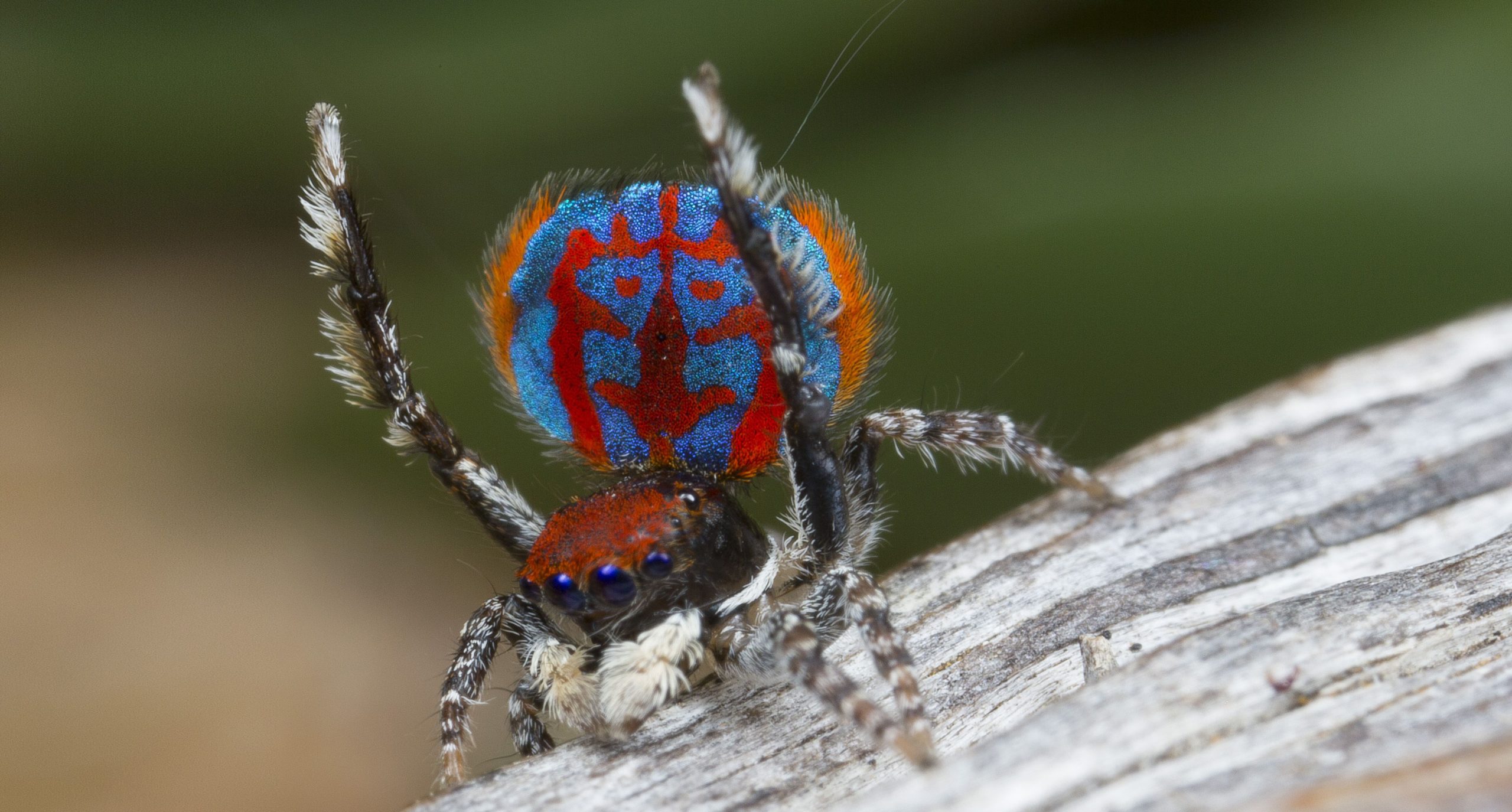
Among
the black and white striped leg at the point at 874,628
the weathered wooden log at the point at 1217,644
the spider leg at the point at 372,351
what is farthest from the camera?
the spider leg at the point at 372,351

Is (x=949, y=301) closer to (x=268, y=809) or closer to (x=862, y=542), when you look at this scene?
(x=862, y=542)

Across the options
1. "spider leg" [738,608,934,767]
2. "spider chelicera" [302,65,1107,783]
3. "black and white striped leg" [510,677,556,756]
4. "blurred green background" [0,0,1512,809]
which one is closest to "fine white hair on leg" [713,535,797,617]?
"spider chelicera" [302,65,1107,783]

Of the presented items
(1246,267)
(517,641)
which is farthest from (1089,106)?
(517,641)

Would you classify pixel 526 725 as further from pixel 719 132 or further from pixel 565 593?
pixel 719 132

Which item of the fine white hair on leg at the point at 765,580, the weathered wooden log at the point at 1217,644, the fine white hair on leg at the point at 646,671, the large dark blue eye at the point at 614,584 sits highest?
the large dark blue eye at the point at 614,584

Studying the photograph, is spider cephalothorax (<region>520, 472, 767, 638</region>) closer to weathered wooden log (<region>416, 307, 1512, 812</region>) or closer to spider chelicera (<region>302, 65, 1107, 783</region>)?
spider chelicera (<region>302, 65, 1107, 783</region>)

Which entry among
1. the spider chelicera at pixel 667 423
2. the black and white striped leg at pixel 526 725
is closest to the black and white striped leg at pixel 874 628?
the spider chelicera at pixel 667 423

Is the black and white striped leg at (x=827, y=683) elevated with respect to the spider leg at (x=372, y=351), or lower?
lower

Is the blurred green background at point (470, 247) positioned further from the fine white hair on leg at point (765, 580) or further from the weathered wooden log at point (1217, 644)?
the weathered wooden log at point (1217, 644)

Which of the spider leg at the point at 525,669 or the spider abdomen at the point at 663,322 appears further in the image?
the spider abdomen at the point at 663,322
